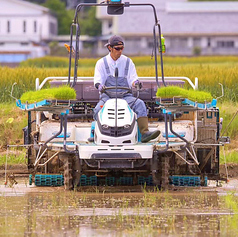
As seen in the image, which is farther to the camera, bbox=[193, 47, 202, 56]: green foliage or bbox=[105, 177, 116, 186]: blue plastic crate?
bbox=[193, 47, 202, 56]: green foliage

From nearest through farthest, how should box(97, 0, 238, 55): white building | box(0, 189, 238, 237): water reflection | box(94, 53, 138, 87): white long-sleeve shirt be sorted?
box(0, 189, 238, 237): water reflection
box(94, 53, 138, 87): white long-sleeve shirt
box(97, 0, 238, 55): white building

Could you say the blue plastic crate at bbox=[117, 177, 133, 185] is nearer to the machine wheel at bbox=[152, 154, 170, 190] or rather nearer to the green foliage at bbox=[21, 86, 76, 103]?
the machine wheel at bbox=[152, 154, 170, 190]

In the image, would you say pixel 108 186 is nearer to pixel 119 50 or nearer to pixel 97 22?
pixel 119 50

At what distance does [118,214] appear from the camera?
1009 centimetres

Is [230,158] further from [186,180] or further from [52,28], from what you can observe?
[52,28]

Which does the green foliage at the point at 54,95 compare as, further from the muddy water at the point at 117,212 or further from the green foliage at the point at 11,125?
the green foliage at the point at 11,125

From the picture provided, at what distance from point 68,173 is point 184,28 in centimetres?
6994

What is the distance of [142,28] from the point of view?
81625 mm

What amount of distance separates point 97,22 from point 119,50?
78237 millimetres

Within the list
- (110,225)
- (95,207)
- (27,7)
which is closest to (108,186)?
(95,207)

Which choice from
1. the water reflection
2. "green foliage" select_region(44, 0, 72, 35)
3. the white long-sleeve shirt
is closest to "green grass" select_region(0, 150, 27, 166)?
the white long-sleeve shirt

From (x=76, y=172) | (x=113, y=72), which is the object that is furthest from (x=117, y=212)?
(x=113, y=72)

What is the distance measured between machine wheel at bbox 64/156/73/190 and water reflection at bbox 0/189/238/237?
0.13 m

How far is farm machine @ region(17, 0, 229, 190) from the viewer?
11875 millimetres
